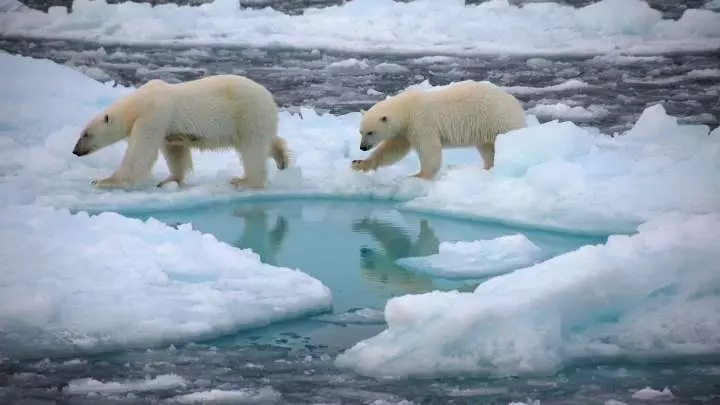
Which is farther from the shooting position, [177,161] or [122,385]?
[177,161]

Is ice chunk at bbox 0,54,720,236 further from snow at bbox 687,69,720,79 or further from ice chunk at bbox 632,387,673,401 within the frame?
snow at bbox 687,69,720,79

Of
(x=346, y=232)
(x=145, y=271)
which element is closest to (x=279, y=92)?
(x=346, y=232)

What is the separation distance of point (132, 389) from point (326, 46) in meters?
11.4

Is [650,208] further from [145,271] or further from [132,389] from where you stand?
[132,389]

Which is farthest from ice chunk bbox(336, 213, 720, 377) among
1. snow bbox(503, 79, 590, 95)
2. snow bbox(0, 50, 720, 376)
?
snow bbox(503, 79, 590, 95)

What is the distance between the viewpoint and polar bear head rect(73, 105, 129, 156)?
605 centimetres

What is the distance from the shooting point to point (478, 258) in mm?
4809

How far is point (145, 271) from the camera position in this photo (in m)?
4.20

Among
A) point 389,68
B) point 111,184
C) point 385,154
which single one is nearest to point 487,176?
point 385,154

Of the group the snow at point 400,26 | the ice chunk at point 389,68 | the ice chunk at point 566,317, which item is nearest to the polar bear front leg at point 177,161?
the ice chunk at point 566,317

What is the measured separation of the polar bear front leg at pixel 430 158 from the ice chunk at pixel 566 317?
2432mm

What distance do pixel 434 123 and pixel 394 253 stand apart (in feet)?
4.99

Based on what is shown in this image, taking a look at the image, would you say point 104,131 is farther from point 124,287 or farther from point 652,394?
point 652,394

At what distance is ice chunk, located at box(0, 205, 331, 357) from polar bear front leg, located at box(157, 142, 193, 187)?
4.76 feet
